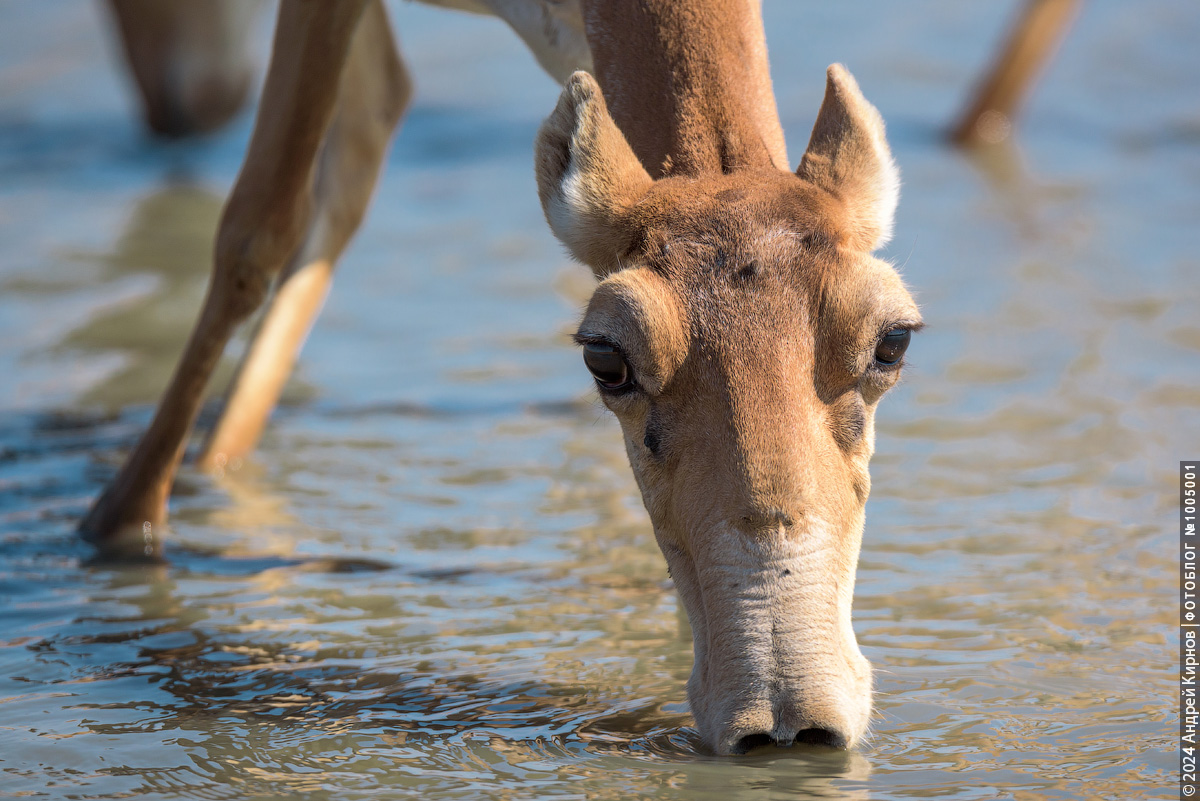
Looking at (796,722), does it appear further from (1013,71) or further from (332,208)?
(1013,71)

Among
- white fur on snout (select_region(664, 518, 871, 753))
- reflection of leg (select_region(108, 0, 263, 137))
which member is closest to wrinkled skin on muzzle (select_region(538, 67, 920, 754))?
white fur on snout (select_region(664, 518, 871, 753))

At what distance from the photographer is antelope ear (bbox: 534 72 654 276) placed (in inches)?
209

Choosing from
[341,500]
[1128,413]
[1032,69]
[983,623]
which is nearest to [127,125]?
[1032,69]

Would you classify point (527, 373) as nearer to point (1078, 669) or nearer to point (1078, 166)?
point (1078, 669)

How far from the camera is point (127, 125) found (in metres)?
19.8

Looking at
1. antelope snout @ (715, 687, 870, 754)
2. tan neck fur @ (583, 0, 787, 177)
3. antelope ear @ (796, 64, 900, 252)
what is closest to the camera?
antelope snout @ (715, 687, 870, 754)

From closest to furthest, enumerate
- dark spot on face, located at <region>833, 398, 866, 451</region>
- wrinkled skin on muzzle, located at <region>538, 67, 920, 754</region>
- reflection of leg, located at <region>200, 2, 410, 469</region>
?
1. wrinkled skin on muzzle, located at <region>538, 67, 920, 754</region>
2. dark spot on face, located at <region>833, 398, 866, 451</region>
3. reflection of leg, located at <region>200, 2, 410, 469</region>

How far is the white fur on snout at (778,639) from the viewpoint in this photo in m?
4.34

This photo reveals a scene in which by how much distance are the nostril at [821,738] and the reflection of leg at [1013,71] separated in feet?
42.4

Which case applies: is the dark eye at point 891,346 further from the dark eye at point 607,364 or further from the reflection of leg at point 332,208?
the reflection of leg at point 332,208

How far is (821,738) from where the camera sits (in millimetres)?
4434

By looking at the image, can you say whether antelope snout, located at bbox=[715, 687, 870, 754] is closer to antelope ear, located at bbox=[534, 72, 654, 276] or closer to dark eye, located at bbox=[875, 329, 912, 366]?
dark eye, located at bbox=[875, 329, 912, 366]

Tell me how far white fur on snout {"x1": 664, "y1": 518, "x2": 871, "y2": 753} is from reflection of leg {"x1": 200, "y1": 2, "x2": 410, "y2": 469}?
4.72m

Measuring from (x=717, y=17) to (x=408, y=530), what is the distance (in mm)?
3072
